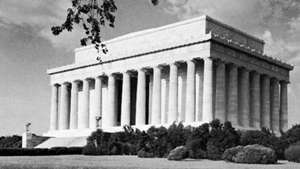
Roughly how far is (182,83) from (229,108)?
7.88 m

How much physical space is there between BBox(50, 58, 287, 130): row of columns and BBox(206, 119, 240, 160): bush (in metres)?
13.4

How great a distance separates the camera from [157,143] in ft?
174

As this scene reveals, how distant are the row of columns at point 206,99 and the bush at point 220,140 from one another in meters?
13.4

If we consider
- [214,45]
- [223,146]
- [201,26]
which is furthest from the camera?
[201,26]

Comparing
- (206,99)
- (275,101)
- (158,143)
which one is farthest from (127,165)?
(275,101)

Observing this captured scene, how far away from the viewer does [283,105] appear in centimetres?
8444

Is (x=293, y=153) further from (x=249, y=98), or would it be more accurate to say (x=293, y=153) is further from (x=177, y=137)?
(x=249, y=98)

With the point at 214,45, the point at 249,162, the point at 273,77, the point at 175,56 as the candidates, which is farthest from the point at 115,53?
the point at 249,162

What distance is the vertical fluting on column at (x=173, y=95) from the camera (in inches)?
2731

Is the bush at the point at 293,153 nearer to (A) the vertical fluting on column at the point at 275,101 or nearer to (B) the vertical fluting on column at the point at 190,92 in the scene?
(B) the vertical fluting on column at the point at 190,92

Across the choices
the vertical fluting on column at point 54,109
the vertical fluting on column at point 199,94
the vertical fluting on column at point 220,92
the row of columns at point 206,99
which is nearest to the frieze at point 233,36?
the vertical fluting on column at point 220,92

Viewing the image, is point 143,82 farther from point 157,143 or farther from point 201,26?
point 157,143

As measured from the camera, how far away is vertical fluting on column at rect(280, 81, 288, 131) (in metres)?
83.7

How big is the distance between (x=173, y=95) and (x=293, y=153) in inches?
1052
